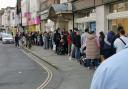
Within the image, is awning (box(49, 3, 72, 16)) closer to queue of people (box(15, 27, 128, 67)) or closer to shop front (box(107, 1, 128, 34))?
queue of people (box(15, 27, 128, 67))

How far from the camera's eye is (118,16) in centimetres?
2270

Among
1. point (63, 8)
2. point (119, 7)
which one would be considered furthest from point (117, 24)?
point (63, 8)

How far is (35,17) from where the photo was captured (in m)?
61.5

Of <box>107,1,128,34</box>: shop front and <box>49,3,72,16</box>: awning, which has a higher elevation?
<box>49,3,72,16</box>: awning

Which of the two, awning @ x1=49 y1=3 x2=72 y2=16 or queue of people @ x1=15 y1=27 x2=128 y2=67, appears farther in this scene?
awning @ x1=49 y1=3 x2=72 y2=16

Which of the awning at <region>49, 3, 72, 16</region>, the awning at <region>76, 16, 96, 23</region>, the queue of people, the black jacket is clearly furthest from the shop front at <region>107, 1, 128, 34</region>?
the awning at <region>49, 3, 72, 16</region>

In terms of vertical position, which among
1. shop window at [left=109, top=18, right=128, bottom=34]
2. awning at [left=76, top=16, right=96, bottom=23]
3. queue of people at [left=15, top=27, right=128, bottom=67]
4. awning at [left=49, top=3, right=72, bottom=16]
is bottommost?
queue of people at [left=15, top=27, right=128, bottom=67]

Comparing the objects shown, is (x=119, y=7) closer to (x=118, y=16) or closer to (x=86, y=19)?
(x=118, y=16)

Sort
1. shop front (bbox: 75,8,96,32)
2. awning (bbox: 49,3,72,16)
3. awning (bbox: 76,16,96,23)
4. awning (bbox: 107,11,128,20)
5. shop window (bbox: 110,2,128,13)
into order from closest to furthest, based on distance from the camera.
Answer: awning (bbox: 107,11,128,20) → shop window (bbox: 110,2,128,13) → awning (bbox: 76,16,96,23) → shop front (bbox: 75,8,96,32) → awning (bbox: 49,3,72,16)

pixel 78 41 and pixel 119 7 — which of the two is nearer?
pixel 78 41

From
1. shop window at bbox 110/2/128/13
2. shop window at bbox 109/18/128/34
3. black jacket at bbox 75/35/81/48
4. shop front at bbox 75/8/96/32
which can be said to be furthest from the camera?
shop front at bbox 75/8/96/32

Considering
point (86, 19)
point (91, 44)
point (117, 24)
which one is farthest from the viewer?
point (86, 19)

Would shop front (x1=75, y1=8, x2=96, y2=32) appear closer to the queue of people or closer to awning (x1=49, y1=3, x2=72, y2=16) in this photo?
awning (x1=49, y1=3, x2=72, y2=16)

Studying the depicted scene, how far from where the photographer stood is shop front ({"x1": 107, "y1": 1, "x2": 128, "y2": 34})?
71.1ft
